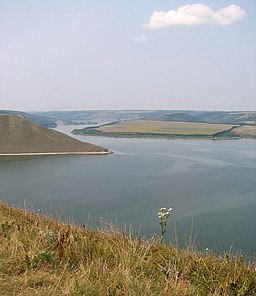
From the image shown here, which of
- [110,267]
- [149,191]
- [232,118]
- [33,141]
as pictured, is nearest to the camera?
[110,267]

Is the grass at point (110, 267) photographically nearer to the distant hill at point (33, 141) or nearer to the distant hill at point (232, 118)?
the distant hill at point (33, 141)

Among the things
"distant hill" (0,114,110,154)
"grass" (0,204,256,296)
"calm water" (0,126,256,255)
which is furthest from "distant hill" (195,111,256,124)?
"grass" (0,204,256,296)

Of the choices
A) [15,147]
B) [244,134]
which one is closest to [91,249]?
[15,147]

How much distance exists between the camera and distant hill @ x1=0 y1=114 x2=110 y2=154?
113ft

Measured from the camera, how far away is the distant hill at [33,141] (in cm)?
3438

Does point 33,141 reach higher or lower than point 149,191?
higher

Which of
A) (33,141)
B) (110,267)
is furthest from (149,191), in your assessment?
(33,141)

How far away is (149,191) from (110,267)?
1564 cm

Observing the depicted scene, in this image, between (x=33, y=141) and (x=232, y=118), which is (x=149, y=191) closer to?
(x=33, y=141)

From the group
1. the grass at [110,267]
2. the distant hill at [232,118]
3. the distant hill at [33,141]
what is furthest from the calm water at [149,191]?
the distant hill at [232,118]

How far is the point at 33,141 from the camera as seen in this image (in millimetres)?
36375

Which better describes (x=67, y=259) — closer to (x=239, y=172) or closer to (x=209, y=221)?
(x=209, y=221)

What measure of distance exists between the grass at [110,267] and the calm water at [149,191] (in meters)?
4.41

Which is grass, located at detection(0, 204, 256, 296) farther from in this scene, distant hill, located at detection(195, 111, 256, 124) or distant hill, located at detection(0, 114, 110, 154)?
distant hill, located at detection(195, 111, 256, 124)
